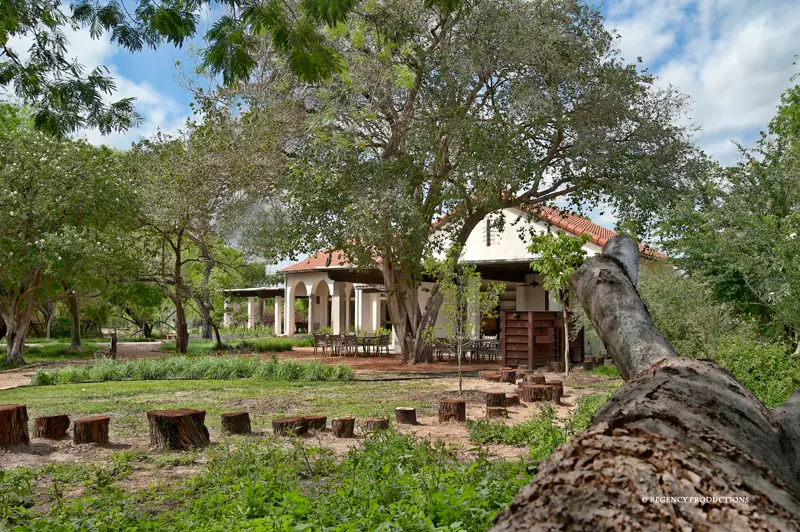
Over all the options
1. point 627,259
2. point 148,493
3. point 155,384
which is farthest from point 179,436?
point 155,384

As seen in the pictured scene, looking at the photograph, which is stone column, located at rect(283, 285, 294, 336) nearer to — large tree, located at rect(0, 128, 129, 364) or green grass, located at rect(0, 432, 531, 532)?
large tree, located at rect(0, 128, 129, 364)

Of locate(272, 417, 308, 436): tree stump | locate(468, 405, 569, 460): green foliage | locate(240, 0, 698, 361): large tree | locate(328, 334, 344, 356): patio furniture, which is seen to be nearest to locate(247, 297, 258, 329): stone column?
locate(328, 334, 344, 356): patio furniture

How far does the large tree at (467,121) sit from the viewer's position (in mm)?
15703

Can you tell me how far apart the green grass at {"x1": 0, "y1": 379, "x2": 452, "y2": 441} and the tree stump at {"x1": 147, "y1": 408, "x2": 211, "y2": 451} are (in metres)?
0.91

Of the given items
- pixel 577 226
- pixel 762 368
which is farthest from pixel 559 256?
pixel 577 226

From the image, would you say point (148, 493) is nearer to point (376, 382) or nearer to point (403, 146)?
point (376, 382)

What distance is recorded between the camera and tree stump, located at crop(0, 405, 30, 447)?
6.54 metres

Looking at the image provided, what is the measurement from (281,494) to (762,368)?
8024mm

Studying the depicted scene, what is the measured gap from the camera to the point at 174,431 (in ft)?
21.7

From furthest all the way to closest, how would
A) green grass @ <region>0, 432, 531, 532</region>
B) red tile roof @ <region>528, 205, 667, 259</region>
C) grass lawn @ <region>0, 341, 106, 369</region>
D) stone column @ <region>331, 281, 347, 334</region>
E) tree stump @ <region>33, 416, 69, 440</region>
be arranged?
stone column @ <region>331, 281, 347, 334</region>
grass lawn @ <region>0, 341, 106, 369</region>
red tile roof @ <region>528, 205, 667, 259</region>
tree stump @ <region>33, 416, 69, 440</region>
green grass @ <region>0, 432, 531, 532</region>

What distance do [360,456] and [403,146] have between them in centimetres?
1400

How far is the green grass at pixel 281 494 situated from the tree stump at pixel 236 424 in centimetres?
147

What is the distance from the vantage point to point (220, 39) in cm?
546

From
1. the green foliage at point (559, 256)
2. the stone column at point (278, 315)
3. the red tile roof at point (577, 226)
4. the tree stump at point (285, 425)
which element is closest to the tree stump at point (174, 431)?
the tree stump at point (285, 425)
